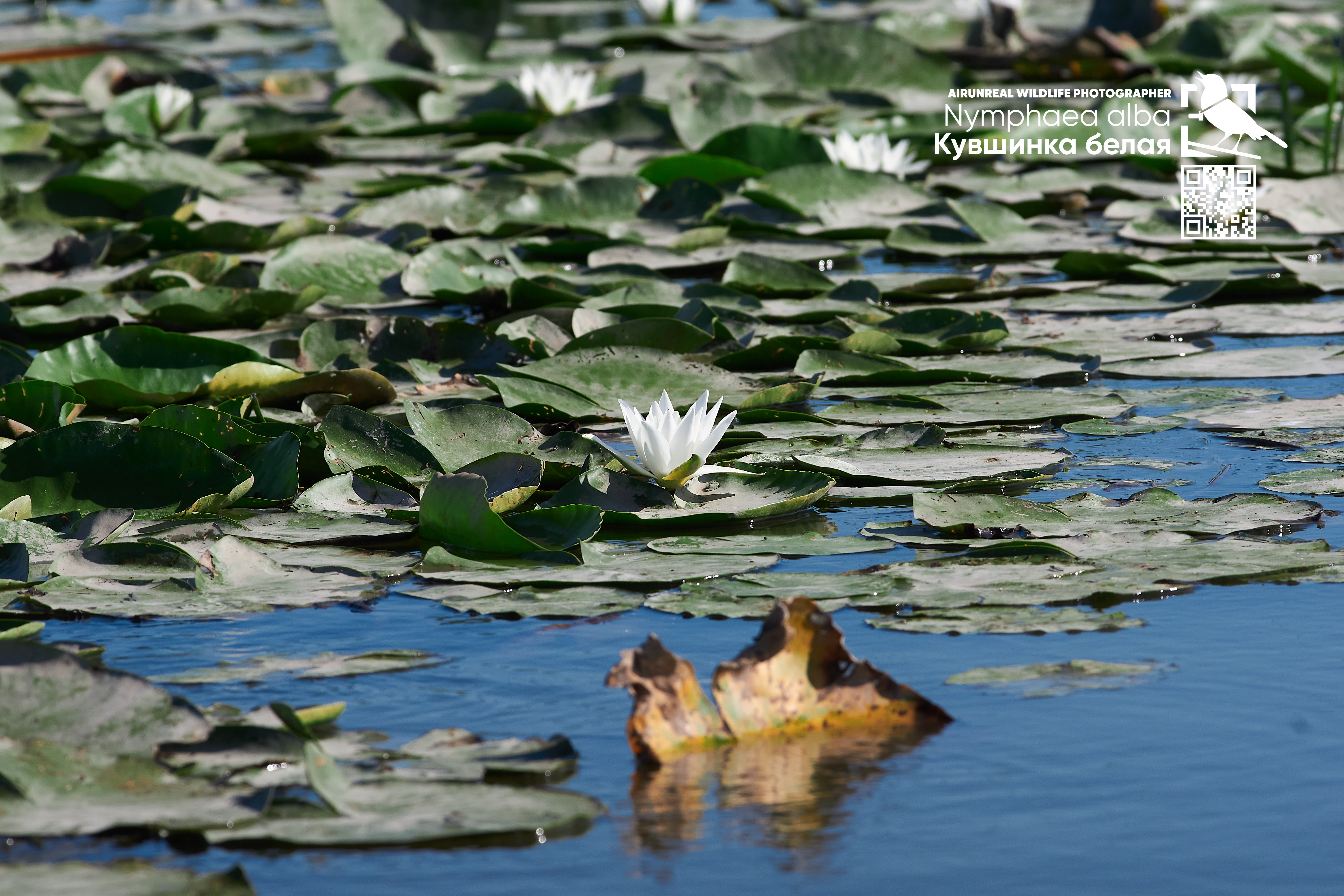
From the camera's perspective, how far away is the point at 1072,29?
819 cm

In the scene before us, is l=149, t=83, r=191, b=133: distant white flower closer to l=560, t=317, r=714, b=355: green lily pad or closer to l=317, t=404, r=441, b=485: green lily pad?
l=560, t=317, r=714, b=355: green lily pad

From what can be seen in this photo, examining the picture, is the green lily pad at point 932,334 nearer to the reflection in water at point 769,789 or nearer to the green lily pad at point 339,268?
the green lily pad at point 339,268

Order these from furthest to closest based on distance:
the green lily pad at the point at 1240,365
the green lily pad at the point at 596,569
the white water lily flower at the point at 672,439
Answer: the green lily pad at the point at 1240,365 → the white water lily flower at the point at 672,439 → the green lily pad at the point at 596,569

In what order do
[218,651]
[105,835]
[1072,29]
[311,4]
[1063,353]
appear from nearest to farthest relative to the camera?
[105,835], [218,651], [1063,353], [1072,29], [311,4]

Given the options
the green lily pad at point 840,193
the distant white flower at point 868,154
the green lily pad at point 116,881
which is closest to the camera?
the green lily pad at point 116,881

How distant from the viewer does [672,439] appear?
7.53 feet

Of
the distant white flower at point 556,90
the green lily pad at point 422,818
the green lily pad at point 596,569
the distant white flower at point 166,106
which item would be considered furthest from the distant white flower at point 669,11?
the green lily pad at point 422,818

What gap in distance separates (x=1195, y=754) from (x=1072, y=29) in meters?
7.30

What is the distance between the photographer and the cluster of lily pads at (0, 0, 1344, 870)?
1811 mm

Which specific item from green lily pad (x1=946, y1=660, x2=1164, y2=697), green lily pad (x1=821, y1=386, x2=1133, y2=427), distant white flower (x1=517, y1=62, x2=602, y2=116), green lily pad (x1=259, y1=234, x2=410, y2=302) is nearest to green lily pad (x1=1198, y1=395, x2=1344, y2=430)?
green lily pad (x1=821, y1=386, x2=1133, y2=427)

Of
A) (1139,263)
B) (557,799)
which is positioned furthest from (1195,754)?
(1139,263)

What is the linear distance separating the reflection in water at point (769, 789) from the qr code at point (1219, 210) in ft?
9.73

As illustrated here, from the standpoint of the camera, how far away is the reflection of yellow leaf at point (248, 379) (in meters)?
2.85

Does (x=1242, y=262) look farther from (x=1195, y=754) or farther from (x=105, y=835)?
(x=105, y=835)
